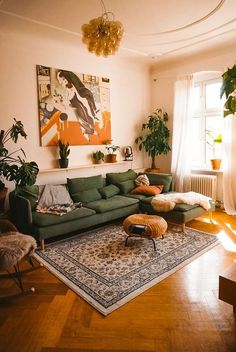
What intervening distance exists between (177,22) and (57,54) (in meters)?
1.94

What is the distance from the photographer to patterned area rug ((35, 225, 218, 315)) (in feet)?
7.48

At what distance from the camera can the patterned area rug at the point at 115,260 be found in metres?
2.28

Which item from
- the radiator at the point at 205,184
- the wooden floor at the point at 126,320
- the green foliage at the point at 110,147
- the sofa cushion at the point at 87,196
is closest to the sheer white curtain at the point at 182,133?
the radiator at the point at 205,184

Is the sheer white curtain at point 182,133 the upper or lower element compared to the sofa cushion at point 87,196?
upper

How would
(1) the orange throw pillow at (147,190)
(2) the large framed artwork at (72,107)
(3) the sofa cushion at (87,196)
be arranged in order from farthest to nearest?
(1) the orange throw pillow at (147,190)
(2) the large framed artwork at (72,107)
(3) the sofa cushion at (87,196)

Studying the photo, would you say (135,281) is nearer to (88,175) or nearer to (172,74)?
(88,175)

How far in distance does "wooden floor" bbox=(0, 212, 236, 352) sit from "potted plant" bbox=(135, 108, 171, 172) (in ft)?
10.3

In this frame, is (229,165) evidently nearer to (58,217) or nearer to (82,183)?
(82,183)

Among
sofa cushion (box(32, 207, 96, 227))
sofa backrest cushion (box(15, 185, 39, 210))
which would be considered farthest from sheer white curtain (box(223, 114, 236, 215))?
sofa backrest cushion (box(15, 185, 39, 210))

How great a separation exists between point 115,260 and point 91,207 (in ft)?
3.52

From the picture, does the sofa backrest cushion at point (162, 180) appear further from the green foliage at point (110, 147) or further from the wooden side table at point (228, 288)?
the wooden side table at point (228, 288)

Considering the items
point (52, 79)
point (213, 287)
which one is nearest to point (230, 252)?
point (213, 287)

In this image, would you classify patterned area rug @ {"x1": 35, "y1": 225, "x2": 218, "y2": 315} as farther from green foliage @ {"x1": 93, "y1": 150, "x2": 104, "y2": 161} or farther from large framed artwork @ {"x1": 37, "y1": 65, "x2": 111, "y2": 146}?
large framed artwork @ {"x1": 37, "y1": 65, "x2": 111, "y2": 146}

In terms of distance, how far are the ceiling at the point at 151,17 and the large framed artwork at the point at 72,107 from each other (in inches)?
30.4
